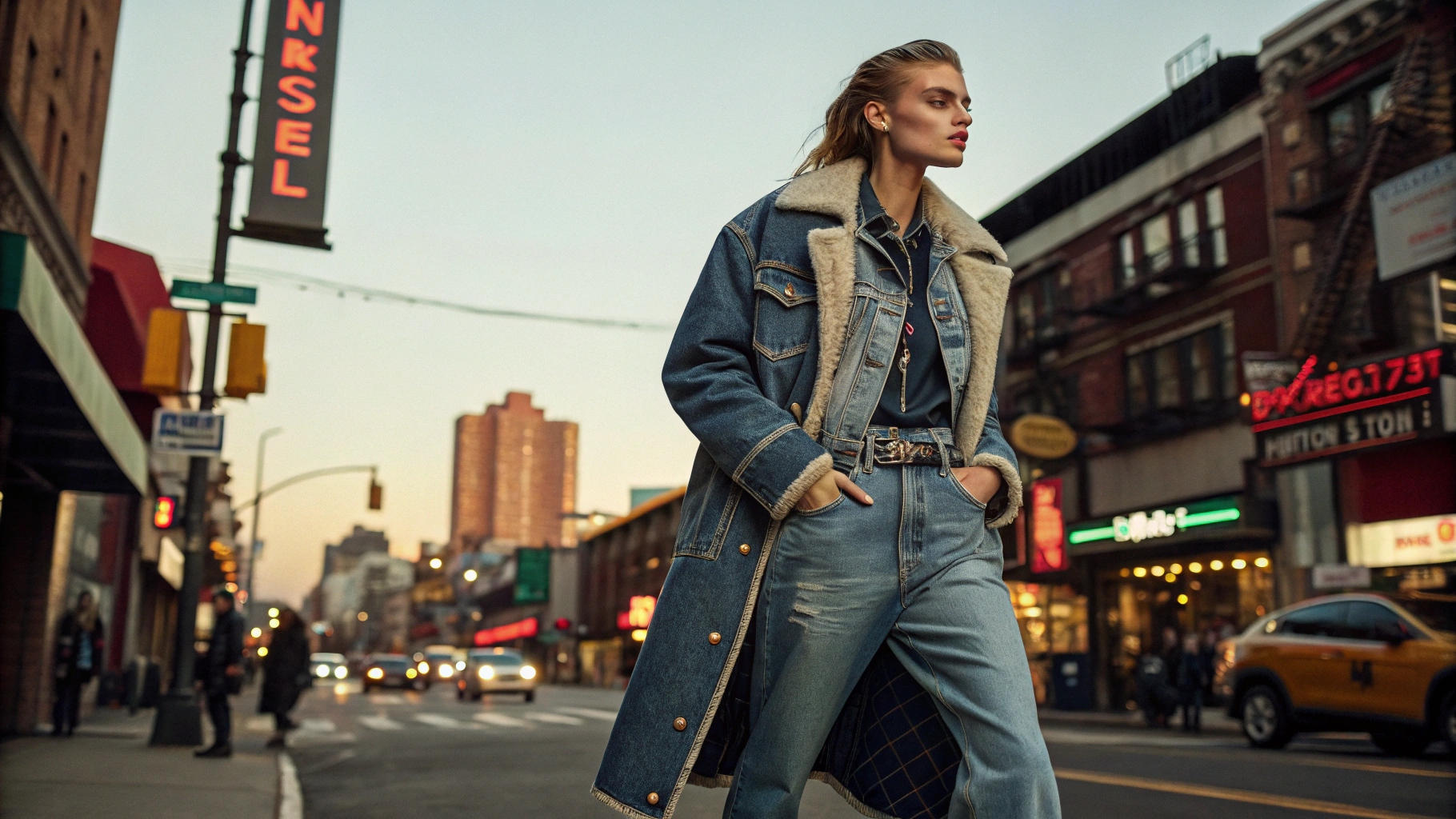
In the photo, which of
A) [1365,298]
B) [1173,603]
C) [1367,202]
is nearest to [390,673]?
[1173,603]

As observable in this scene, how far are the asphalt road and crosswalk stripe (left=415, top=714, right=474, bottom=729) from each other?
1.61 meters

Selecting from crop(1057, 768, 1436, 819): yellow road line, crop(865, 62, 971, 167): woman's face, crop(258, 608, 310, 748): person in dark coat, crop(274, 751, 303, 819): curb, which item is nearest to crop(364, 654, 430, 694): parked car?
crop(258, 608, 310, 748): person in dark coat

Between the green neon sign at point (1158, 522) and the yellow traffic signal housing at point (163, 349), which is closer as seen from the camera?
the yellow traffic signal housing at point (163, 349)

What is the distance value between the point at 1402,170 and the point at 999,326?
2119 centimetres

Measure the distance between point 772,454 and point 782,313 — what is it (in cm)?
38

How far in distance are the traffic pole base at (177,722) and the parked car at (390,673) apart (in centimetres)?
2886

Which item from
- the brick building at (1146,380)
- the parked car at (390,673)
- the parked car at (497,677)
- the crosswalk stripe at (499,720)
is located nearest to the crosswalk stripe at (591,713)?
the crosswalk stripe at (499,720)

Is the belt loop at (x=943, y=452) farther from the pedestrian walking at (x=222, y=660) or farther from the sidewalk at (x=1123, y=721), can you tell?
the sidewalk at (x=1123, y=721)

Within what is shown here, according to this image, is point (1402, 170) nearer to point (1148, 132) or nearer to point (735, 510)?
point (1148, 132)

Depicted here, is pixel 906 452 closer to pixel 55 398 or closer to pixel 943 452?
pixel 943 452

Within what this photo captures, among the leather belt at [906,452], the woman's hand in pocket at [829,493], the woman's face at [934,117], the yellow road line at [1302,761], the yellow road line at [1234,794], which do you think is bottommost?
the yellow road line at [1302,761]

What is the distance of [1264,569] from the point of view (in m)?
23.6

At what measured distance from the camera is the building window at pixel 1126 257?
1112 inches

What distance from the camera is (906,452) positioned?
263 centimetres
